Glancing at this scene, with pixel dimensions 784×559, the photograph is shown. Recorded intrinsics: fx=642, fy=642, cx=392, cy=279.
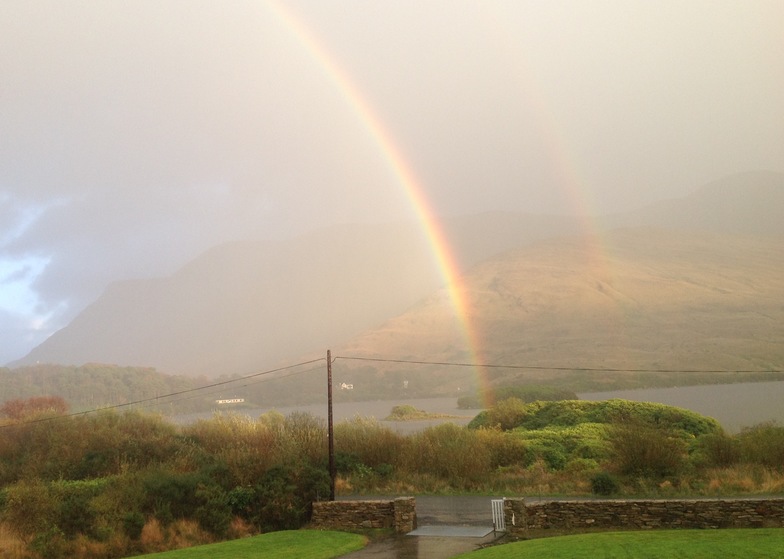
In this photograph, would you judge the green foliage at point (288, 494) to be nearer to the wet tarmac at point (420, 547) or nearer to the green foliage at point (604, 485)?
the wet tarmac at point (420, 547)

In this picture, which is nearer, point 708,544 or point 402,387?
point 708,544

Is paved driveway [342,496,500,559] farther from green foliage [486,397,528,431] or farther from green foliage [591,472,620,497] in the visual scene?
green foliage [486,397,528,431]

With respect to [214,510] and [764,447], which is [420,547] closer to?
[214,510]

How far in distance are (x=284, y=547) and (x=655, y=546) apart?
11.6m

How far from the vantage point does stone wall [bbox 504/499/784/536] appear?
19500mm

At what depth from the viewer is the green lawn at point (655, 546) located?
1497 cm

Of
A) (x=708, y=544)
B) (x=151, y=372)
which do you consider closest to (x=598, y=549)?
(x=708, y=544)

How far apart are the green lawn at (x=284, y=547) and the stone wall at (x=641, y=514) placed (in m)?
5.73

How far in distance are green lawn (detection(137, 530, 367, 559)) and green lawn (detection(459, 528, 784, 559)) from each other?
199 inches

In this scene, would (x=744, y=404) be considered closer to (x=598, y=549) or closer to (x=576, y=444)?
(x=576, y=444)

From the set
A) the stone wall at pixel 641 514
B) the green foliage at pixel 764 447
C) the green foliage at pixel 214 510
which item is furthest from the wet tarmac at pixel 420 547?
the green foliage at pixel 764 447

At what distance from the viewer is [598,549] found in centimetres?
1650

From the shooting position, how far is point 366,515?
2442cm

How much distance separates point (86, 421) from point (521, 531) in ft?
143
